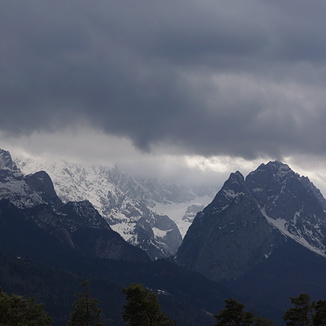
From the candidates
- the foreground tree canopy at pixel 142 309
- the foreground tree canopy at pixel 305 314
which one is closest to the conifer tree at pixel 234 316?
the foreground tree canopy at pixel 305 314

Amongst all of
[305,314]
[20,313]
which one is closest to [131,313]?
[20,313]

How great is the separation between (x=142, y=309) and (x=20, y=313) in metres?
25.9

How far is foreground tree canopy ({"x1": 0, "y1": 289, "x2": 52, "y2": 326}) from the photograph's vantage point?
14075 centimetres

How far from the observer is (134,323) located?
461 ft

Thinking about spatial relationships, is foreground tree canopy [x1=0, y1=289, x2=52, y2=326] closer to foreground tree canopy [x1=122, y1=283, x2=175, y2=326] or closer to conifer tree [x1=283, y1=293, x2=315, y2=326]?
foreground tree canopy [x1=122, y1=283, x2=175, y2=326]

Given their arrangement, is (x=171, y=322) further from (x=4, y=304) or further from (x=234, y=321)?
(x=4, y=304)

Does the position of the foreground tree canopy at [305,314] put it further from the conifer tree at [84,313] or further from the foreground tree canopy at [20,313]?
the foreground tree canopy at [20,313]

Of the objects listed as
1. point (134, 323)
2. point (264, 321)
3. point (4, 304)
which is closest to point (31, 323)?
point (4, 304)

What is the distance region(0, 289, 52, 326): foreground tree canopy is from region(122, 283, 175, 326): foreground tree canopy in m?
19.4

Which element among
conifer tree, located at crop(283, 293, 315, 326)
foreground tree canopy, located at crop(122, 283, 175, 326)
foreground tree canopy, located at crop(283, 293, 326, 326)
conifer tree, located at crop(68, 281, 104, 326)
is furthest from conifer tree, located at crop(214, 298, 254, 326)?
conifer tree, located at crop(68, 281, 104, 326)

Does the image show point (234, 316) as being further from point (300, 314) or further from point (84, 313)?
point (84, 313)

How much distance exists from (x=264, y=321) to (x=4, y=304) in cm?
6447

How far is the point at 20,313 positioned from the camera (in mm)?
141125

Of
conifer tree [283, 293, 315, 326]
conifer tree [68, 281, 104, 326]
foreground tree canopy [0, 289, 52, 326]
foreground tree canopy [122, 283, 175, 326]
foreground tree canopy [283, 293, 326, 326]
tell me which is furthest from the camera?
conifer tree [283, 293, 315, 326]
